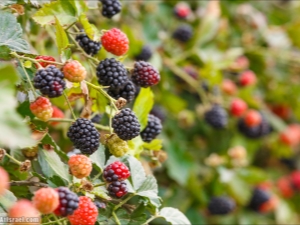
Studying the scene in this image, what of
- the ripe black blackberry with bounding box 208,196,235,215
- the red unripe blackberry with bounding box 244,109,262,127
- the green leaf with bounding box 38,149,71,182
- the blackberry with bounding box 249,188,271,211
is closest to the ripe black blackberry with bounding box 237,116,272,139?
the red unripe blackberry with bounding box 244,109,262,127

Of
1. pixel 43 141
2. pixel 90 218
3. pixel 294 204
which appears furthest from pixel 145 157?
pixel 294 204

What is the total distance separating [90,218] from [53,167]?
158 millimetres

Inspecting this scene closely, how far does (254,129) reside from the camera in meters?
2.06

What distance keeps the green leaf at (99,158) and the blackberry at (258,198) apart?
1.13 meters

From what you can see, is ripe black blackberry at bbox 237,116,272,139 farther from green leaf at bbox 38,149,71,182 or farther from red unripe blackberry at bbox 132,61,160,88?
green leaf at bbox 38,149,71,182

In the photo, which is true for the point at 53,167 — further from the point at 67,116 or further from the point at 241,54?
the point at 241,54

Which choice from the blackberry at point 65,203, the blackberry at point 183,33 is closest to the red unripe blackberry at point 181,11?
the blackberry at point 183,33

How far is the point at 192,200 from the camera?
1854 millimetres

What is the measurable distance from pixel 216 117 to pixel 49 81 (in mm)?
1041

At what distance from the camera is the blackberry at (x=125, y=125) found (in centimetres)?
99

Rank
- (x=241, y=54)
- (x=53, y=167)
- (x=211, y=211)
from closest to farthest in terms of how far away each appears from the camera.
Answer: (x=53, y=167)
(x=211, y=211)
(x=241, y=54)

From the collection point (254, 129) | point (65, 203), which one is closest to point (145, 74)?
point (65, 203)

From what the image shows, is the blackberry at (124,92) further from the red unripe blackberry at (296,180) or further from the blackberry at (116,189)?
the red unripe blackberry at (296,180)

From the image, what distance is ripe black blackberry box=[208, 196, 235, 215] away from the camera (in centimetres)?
182
